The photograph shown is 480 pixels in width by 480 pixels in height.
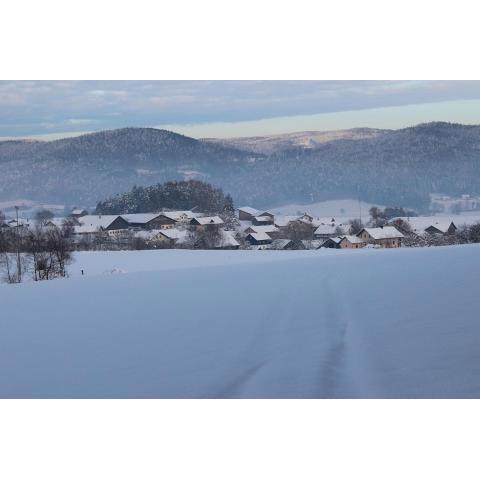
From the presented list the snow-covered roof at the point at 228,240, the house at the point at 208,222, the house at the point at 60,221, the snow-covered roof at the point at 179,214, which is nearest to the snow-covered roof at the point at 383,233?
the snow-covered roof at the point at 228,240

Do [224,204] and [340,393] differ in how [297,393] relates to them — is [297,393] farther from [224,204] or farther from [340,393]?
[224,204]

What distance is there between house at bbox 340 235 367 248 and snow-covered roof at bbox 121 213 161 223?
29.8ft

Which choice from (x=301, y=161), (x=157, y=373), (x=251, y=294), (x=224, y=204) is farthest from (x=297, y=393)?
(x=224, y=204)

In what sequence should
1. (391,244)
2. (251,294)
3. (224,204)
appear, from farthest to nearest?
(224,204) < (391,244) < (251,294)

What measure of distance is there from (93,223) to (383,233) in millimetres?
10900

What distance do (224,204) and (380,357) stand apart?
23.5m

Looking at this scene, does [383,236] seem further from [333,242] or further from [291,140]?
[291,140]

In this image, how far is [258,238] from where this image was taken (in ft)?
90.2

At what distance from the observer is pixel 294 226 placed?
2700cm

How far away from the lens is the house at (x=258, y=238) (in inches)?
1059

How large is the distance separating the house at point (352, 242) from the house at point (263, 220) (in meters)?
3.03

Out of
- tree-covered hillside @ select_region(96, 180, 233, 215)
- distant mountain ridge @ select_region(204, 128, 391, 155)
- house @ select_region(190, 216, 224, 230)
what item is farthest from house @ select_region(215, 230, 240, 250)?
distant mountain ridge @ select_region(204, 128, 391, 155)

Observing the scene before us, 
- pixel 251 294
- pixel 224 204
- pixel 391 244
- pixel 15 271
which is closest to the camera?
pixel 251 294

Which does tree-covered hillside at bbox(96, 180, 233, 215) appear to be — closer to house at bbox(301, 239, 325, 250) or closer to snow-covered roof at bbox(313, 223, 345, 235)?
house at bbox(301, 239, 325, 250)
